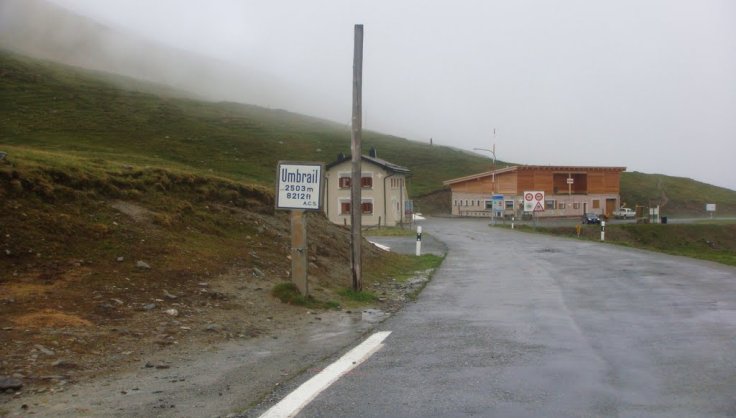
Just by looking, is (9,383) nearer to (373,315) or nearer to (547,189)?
(373,315)

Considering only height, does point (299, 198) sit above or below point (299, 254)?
above

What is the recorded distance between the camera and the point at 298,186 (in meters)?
12.3

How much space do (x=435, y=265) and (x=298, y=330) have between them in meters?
13.6

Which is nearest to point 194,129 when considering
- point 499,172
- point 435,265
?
point 499,172

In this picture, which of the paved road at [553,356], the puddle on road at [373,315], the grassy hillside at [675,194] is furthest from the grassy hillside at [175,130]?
the paved road at [553,356]

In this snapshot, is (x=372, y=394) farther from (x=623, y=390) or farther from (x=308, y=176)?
(x=308, y=176)

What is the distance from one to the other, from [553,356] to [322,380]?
2.61 m

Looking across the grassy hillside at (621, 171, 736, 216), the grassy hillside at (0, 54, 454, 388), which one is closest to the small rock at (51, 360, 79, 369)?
the grassy hillside at (0, 54, 454, 388)

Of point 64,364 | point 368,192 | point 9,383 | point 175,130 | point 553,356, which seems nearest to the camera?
point 9,383

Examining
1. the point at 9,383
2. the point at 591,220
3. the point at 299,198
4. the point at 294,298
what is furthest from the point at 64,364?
the point at 591,220

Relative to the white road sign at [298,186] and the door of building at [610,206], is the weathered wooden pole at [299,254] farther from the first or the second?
the door of building at [610,206]

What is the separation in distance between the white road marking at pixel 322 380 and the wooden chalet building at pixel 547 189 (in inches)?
2964

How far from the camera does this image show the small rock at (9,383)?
6125 mm

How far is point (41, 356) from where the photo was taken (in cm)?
713
